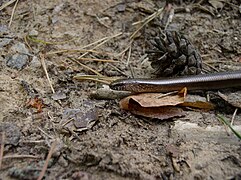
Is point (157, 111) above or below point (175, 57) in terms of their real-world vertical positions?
below

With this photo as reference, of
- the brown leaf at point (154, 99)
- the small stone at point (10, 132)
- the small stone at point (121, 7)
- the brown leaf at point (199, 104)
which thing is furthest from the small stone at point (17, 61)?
the brown leaf at point (199, 104)

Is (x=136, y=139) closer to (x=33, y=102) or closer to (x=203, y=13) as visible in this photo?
(x=33, y=102)

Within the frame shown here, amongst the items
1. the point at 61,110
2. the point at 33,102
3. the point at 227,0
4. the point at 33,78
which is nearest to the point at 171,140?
the point at 61,110

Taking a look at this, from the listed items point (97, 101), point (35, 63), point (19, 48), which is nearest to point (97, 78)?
point (97, 101)

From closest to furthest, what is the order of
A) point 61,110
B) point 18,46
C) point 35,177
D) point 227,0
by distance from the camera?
point 35,177
point 61,110
point 18,46
point 227,0

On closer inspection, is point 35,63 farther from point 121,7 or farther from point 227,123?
point 227,123

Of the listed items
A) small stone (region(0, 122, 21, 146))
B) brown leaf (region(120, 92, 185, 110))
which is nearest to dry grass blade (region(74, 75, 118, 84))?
brown leaf (region(120, 92, 185, 110))

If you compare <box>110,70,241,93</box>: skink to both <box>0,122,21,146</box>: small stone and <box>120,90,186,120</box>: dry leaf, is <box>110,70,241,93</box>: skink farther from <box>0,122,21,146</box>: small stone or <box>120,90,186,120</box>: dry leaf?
<box>0,122,21,146</box>: small stone
